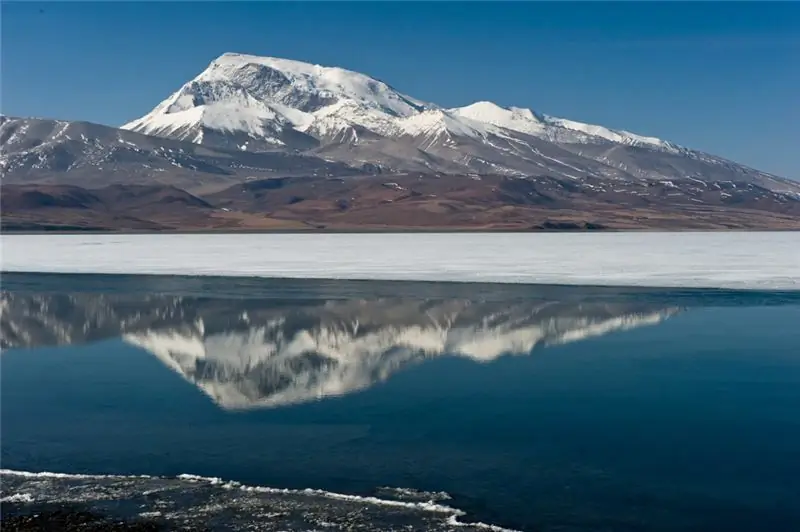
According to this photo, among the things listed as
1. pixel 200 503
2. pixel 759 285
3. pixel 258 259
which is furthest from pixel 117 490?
pixel 258 259

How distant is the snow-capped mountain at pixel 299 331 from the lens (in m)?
14.3

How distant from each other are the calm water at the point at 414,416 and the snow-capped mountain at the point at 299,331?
9 centimetres

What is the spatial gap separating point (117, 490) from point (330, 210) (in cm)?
16697

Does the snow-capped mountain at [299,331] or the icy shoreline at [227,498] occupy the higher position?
the snow-capped mountain at [299,331]

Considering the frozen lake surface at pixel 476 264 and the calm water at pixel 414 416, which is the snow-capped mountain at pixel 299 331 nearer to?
the calm water at pixel 414 416

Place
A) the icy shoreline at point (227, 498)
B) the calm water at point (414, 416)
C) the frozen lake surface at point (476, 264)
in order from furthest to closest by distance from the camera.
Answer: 1. the frozen lake surface at point (476, 264)
2. the calm water at point (414, 416)
3. the icy shoreline at point (227, 498)

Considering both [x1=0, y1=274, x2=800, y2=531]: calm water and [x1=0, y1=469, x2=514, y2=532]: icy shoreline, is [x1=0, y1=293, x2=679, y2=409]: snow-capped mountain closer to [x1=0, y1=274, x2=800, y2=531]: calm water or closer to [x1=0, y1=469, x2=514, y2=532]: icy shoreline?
[x1=0, y1=274, x2=800, y2=531]: calm water

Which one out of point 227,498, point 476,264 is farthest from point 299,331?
point 476,264

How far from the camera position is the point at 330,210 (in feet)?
573

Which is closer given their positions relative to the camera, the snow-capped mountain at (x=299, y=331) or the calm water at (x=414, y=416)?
the calm water at (x=414, y=416)

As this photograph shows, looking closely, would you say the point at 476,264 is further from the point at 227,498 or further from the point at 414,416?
the point at 227,498

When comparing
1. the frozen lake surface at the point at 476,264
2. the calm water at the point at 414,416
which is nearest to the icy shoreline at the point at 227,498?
the calm water at the point at 414,416

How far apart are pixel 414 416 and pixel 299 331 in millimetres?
7877

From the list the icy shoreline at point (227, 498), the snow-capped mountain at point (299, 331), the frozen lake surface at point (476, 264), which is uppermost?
the frozen lake surface at point (476, 264)
